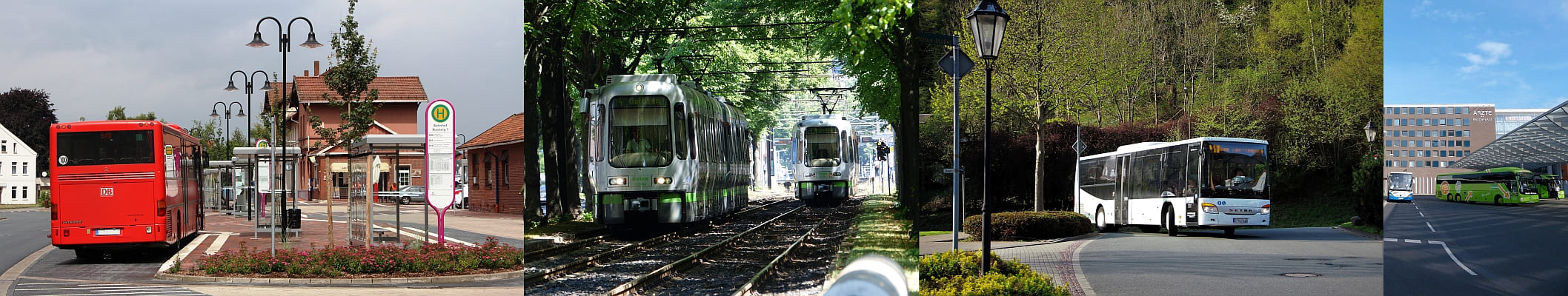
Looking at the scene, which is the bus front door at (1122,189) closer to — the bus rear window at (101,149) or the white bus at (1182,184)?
the white bus at (1182,184)

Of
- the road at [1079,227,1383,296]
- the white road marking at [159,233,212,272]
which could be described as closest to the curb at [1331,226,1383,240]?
the road at [1079,227,1383,296]

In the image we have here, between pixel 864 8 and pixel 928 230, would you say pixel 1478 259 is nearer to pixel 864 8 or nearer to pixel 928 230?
pixel 928 230

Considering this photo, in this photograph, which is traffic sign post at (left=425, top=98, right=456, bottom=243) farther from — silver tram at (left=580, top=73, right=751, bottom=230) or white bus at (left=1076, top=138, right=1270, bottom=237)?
white bus at (left=1076, top=138, right=1270, bottom=237)

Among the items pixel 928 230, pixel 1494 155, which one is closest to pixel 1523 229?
pixel 1494 155

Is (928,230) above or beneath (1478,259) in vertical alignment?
above

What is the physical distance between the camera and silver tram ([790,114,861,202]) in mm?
5855

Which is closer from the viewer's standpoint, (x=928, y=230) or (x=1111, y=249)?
(x=928, y=230)

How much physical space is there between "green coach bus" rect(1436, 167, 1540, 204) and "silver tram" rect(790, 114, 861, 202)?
267 inches

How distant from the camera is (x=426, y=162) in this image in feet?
40.2

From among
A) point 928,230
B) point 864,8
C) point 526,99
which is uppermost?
point 864,8

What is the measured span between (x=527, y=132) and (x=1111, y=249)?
5233mm

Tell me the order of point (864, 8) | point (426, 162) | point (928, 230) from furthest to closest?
point (426, 162)
point (928, 230)
point (864, 8)

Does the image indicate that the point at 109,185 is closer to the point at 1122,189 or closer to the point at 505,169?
the point at 505,169

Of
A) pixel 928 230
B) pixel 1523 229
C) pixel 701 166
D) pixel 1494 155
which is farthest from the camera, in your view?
pixel 1523 229
